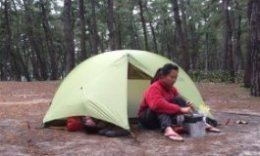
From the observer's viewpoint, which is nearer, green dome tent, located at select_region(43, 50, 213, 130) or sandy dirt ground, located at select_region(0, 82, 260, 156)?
sandy dirt ground, located at select_region(0, 82, 260, 156)

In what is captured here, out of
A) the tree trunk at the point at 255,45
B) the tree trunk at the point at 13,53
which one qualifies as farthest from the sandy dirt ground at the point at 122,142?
the tree trunk at the point at 13,53

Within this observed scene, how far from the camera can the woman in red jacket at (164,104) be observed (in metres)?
6.51

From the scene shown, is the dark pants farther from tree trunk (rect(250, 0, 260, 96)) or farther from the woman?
tree trunk (rect(250, 0, 260, 96))

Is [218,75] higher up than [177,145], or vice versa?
[177,145]

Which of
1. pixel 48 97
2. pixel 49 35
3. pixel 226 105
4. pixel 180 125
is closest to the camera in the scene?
pixel 180 125

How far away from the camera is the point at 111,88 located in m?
7.06

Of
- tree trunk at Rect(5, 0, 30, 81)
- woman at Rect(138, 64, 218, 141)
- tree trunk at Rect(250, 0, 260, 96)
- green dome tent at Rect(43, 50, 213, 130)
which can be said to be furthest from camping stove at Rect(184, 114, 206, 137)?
tree trunk at Rect(5, 0, 30, 81)

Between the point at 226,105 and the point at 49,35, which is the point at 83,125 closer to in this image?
the point at 226,105

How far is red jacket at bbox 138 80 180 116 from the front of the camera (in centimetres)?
653

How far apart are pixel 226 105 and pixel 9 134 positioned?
18.5 feet

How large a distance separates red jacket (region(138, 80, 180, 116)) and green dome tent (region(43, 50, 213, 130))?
0.36 metres

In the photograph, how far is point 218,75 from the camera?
21.5 metres

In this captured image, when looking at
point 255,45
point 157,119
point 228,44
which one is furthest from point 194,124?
point 228,44

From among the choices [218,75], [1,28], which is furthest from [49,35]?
[218,75]
